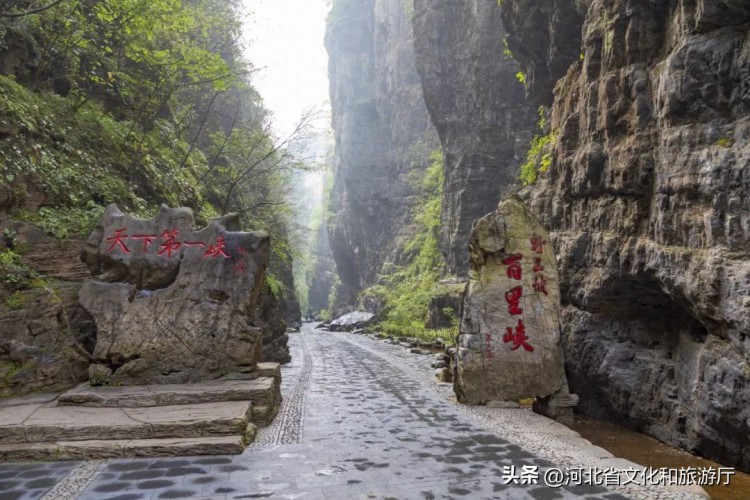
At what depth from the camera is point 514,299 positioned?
7.68 meters

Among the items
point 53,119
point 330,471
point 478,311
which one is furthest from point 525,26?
point 330,471

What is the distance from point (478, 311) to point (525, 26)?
8.25 m

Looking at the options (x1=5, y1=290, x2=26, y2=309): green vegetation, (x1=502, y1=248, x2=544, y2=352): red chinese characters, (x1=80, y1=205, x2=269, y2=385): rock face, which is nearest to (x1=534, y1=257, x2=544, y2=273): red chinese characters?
(x1=502, y1=248, x2=544, y2=352): red chinese characters

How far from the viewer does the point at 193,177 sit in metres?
13.8

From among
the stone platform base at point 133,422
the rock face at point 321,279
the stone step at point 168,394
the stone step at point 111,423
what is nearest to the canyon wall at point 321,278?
the rock face at point 321,279

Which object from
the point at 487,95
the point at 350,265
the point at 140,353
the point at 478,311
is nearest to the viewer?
the point at 140,353

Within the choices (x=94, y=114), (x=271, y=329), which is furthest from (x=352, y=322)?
(x=94, y=114)

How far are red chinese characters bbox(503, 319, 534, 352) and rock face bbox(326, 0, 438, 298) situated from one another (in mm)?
26645

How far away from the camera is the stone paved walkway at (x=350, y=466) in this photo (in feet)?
13.7

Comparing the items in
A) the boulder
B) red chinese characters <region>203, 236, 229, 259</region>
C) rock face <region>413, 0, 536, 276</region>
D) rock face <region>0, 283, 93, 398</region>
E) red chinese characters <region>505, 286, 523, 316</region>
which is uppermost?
rock face <region>413, 0, 536, 276</region>

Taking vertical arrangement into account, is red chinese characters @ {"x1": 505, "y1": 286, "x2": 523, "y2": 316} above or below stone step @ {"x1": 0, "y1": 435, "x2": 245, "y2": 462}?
above

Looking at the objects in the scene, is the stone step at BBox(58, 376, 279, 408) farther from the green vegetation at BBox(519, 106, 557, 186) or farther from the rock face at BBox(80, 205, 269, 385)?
the green vegetation at BBox(519, 106, 557, 186)

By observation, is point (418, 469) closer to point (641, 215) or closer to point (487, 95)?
point (641, 215)

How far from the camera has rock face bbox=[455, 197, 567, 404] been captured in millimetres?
7379
